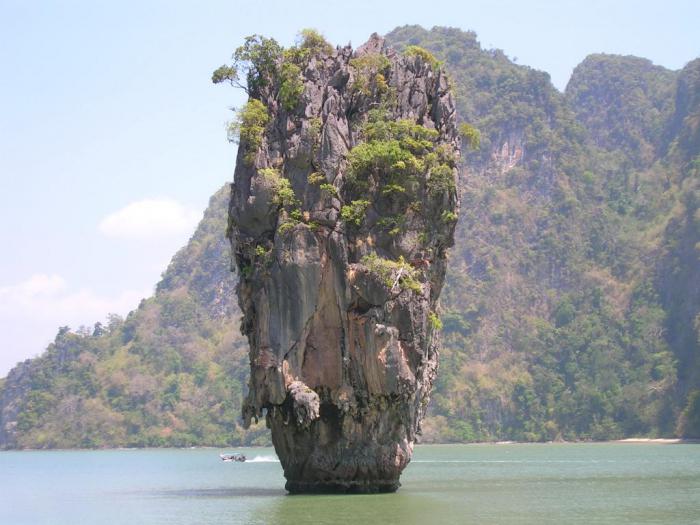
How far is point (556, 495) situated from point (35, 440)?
278 ft

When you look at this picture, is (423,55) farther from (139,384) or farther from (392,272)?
(139,384)

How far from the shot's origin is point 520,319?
115 m

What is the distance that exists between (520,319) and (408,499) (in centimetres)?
8680

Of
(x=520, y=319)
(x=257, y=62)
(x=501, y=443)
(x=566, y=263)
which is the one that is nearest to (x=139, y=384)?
(x=501, y=443)

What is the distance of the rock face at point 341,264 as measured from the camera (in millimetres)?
30000

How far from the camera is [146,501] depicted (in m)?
32.8

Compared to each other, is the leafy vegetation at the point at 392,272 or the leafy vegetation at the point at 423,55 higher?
the leafy vegetation at the point at 423,55

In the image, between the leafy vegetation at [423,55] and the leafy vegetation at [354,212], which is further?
the leafy vegetation at [423,55]

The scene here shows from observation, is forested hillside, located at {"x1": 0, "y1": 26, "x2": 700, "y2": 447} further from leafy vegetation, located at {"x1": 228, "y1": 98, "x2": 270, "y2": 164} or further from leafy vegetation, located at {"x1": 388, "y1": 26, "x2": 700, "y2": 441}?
leafy vegetation, located at {"x1": 228, "y1": 98, "x2": 270, "y2": 164}

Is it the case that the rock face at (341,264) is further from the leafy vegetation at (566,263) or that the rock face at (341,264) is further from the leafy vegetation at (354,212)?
the leafy vegetation at (566,263)

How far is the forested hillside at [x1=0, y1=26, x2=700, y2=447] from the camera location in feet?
328

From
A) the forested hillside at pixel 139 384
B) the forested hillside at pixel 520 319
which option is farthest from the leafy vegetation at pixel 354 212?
the forested hillside at pixel 139 384

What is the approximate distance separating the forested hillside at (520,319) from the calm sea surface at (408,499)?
42344mm

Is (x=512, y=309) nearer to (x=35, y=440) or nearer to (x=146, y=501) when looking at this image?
(x=35, y=440)
